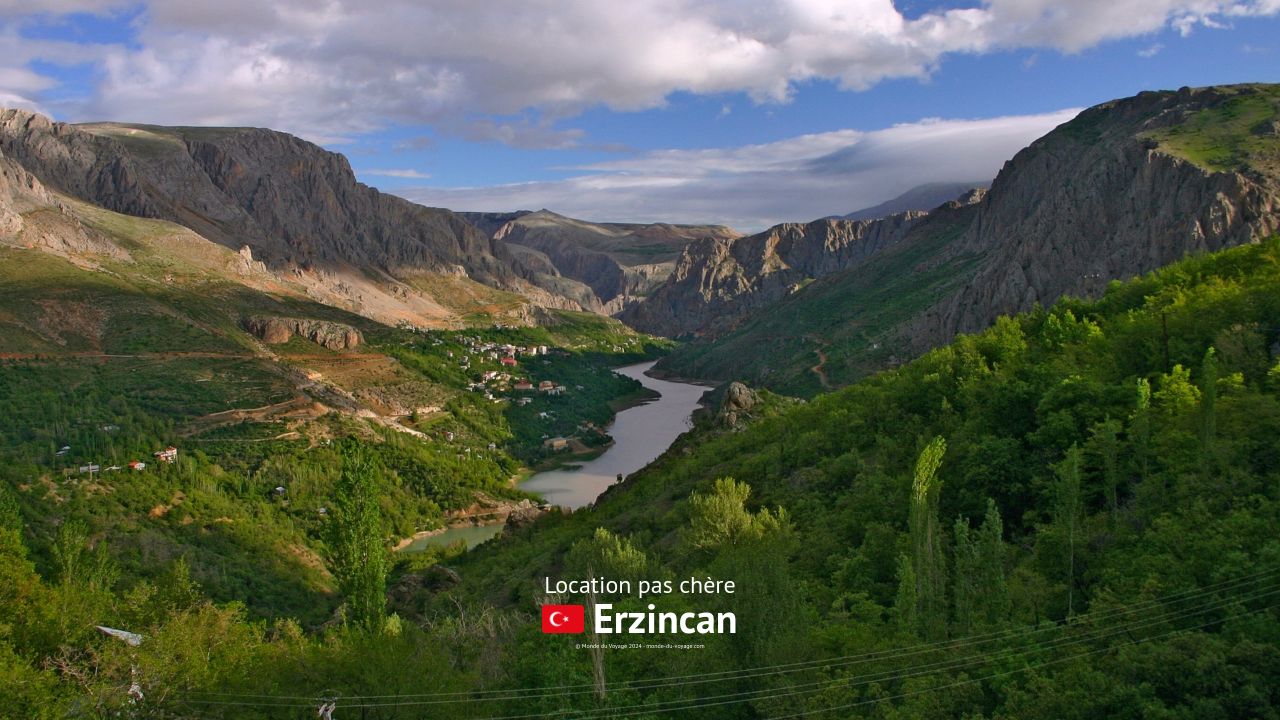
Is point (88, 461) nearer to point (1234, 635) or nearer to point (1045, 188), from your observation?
point (1234, 635)

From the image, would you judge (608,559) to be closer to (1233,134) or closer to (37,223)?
(1233,134)

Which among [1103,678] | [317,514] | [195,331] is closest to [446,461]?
[317,514]

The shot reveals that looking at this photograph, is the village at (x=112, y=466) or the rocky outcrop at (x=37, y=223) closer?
the village at (x=112, y=466)

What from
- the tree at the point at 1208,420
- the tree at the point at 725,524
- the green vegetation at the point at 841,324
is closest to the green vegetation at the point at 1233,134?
the green vegetation at the point at 841,324

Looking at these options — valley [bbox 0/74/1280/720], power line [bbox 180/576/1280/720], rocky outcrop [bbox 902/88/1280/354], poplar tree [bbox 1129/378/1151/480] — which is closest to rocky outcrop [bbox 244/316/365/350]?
valley [bbox 0/74/1280/720]

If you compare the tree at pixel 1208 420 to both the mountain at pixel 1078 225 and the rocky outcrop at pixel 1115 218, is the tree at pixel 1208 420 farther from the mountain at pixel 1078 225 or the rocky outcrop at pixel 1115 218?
the mountain at pixel 1078 225
